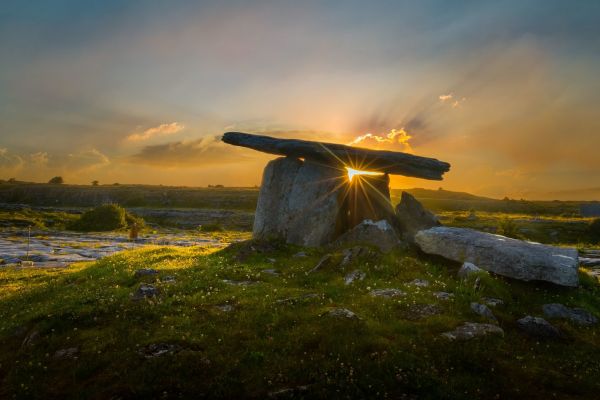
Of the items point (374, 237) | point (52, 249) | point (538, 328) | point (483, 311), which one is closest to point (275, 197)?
point (374, 237)

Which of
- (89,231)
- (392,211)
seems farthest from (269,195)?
(89,231)

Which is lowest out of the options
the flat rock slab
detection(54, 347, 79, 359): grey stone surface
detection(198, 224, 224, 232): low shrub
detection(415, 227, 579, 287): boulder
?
detection(198, 224, 224, 232): low shrub

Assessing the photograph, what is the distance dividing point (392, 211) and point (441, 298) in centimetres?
1413

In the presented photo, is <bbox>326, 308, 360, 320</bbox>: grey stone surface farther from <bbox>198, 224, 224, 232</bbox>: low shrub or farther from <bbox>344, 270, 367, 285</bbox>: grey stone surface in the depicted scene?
<bbox>198, 224, 224, 232</bbox>: low shrub

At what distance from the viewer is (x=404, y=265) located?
752 inches

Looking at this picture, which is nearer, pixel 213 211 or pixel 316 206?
pixel 316 206

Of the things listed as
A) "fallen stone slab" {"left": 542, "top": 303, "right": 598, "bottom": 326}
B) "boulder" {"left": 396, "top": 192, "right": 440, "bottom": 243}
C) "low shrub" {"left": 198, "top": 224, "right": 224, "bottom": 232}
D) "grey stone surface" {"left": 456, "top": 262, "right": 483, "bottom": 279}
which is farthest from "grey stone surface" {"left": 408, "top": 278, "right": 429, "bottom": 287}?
"low shrub" {"left": 198, "top": 224, "right": 224, "bottom": 232}

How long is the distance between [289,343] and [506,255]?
1101 cm

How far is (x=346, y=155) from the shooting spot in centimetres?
2692

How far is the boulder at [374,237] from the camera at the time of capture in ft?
75.8

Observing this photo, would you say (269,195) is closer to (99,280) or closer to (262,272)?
(262,272)

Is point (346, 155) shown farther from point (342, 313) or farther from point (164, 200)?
point (164, 200)

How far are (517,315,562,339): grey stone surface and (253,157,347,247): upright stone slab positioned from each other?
13079 mm

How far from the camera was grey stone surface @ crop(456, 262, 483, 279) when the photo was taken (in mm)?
17391
